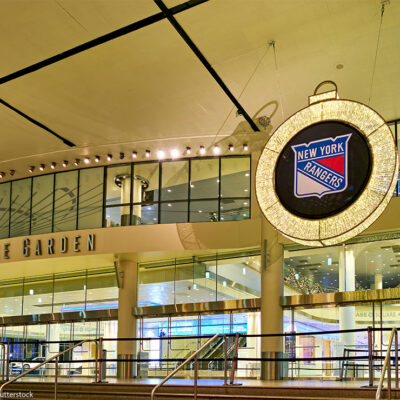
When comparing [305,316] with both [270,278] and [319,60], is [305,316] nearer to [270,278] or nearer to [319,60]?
[270,278]

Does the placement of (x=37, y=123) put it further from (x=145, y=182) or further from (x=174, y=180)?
(x=174, y=180)

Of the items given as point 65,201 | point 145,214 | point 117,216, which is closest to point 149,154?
point 145,214

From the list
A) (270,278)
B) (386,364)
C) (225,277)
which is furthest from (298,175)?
(225,277)

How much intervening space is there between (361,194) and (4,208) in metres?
16.6

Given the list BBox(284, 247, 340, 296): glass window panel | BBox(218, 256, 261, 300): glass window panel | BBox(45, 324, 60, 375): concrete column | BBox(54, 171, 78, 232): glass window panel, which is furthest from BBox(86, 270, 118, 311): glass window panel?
BBox(284, 247, 340, 296): glass window panel

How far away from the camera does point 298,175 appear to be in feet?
17.2

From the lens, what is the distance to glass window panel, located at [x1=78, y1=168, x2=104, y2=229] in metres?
17.7

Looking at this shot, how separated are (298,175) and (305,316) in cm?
1016

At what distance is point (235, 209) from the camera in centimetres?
1633

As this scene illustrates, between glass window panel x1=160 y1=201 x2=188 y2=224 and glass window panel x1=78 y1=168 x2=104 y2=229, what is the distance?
1965 millimetres

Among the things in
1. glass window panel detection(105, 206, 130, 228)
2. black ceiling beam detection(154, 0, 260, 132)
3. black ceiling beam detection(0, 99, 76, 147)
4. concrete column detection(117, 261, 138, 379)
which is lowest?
concrete column detection(117, 261, 138, 379)

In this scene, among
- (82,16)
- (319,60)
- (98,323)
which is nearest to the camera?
(82,16)

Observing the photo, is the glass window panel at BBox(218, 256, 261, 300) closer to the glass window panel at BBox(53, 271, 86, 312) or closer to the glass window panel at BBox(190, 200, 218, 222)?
the glass window panel at BBox(190, 200, 218, 222)

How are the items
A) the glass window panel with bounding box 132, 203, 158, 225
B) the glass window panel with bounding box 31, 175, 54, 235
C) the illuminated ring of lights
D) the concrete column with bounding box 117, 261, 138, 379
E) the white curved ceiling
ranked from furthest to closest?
1. the glass window panel with bounding box 31, 175, 54, 235
2. the glass window panel with bounding box 132, 203, 158, 225
3. the concrete column with bounding box 117, 261, 138, 379
4. the white curved ceiling
5. the illuminated ring of lights
